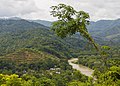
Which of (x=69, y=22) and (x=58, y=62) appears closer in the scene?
(x=69, y=22)

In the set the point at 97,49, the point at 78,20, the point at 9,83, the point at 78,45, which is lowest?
the point at 78,45

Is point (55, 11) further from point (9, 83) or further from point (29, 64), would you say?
point (29, 64)

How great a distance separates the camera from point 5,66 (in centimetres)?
8694

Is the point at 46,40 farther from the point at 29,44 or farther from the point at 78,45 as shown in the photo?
the point at 78,45

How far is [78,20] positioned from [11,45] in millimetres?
134254

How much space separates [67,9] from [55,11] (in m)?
0.45

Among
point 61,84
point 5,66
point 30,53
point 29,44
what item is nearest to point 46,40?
point 29,44

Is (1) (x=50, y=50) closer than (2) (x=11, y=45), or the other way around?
(1) (x=50, y=50)

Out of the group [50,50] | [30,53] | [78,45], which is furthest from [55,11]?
[78,45]

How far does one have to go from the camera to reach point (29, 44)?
433ft

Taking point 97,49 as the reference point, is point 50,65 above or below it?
below

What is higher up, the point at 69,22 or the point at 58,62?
the point at 69,22

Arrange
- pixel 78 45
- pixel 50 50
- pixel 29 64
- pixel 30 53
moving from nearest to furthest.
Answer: pixel 29 64 < pixel 30 53 < pixel 50 50 < pixel 78 45

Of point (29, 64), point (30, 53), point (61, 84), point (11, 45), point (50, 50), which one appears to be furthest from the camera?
point (11, 45)
